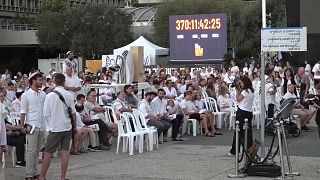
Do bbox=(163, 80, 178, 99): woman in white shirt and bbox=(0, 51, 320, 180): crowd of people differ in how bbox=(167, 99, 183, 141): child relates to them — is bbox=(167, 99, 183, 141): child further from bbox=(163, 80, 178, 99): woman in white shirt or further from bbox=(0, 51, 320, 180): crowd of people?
bbox=(163, 80, 178, 99): woman in white shirt


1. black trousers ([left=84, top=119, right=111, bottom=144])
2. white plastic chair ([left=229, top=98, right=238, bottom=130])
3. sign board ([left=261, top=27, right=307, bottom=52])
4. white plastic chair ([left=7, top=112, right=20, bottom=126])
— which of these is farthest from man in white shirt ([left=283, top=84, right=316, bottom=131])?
white plastic chair ([left=7, top=112, right=20, bottom=126])

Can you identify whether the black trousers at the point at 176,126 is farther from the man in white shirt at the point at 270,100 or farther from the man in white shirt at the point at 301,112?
the man in white shirt at the point at 301,112

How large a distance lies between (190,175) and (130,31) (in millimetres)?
59824

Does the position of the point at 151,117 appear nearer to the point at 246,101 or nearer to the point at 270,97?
the point at 246,101

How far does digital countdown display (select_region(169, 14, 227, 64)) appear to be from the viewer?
4128 centimetres

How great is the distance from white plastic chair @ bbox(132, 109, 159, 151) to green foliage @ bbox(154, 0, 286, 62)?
4132cm

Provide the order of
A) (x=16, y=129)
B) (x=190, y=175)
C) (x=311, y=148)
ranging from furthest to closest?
(x=311, y=148), (x=16, y=129), (x=190, y=175)

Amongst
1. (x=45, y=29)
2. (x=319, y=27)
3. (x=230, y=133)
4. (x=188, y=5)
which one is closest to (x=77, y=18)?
(x=45, y=29)

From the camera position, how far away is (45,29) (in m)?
72.7

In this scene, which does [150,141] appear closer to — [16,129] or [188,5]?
[16,129]

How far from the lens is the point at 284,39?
418 inches

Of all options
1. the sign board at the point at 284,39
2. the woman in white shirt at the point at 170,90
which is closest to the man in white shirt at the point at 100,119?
the woman in white shirt at the point at 170,90

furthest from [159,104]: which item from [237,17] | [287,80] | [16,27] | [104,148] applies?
[16,27]

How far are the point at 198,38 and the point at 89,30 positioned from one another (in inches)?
1190
